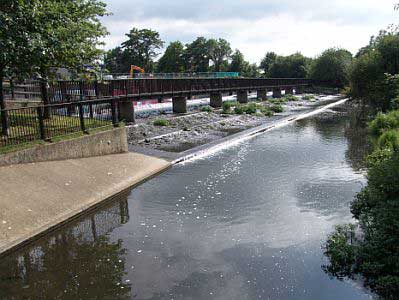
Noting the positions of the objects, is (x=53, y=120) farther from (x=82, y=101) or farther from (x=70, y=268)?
(x=70, y=268)

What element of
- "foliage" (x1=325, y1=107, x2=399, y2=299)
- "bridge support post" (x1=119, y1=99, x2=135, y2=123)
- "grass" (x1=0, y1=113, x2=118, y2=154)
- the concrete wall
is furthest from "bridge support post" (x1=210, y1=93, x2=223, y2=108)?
"foliage" (x1=325, y1=107, x2=399, y2=299)

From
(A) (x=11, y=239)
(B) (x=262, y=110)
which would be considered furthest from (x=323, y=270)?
(B) (x=262, y=110)

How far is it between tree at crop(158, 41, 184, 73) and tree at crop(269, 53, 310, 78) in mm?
29020

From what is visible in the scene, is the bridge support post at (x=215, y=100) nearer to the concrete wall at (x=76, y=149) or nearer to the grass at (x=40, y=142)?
the concrete wall at (x=76, y=149)

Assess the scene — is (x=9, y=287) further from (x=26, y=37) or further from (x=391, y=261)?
(x=26, y=37)

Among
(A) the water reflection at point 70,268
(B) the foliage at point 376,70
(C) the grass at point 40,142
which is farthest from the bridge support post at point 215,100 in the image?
(A) the water reflection at point 70,268

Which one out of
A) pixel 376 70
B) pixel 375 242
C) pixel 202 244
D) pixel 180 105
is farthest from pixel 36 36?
pixel 376 70

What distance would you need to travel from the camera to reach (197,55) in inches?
4323

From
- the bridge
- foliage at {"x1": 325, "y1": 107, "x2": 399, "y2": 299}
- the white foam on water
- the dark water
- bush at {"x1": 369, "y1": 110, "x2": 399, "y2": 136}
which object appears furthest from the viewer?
bush at {"x1": 369, "y1": 110, "x2": 399, "y2": 136}

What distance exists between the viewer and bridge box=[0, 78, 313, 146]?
47.0 ft

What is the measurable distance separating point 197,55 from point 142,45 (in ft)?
62.7

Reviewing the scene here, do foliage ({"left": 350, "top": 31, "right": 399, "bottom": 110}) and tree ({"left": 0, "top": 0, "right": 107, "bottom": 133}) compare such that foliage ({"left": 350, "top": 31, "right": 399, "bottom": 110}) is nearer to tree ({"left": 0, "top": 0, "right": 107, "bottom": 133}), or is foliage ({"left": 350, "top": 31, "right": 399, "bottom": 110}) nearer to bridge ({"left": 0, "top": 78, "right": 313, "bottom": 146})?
bridge ({"left": 0, "top": 78, "right": 313, "bottom": 146})

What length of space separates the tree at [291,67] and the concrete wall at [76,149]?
3772 inches

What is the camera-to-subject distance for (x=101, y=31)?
19.0 meters
